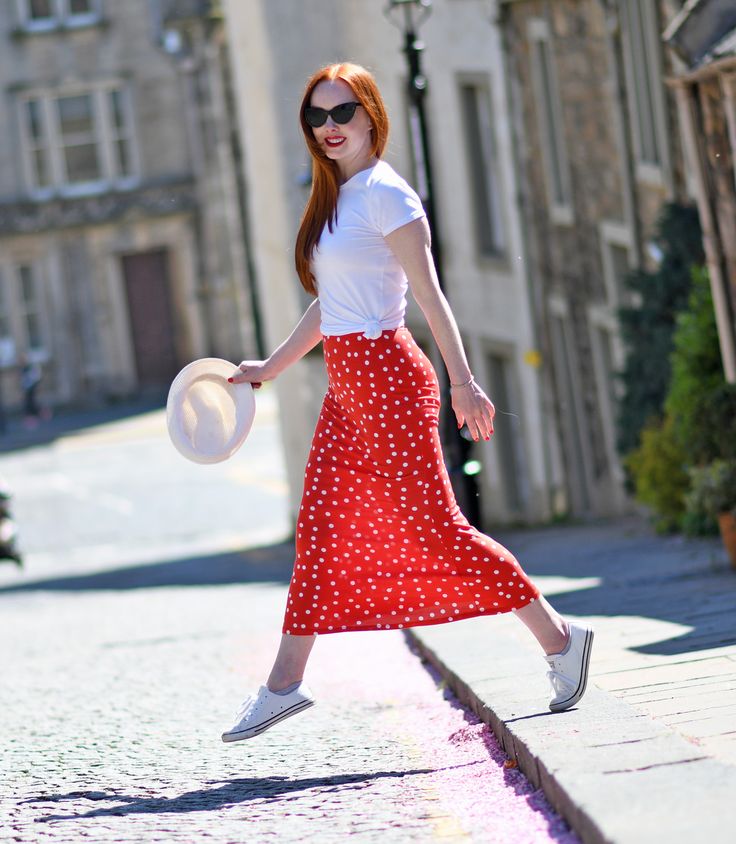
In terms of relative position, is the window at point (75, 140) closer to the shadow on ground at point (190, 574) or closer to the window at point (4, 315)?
the window at point (4, 315)

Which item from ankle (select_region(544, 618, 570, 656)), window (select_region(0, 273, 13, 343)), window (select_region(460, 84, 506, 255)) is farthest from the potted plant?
window (select_region(0, 273, 13, 343))

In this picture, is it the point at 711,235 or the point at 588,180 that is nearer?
the point at 711,235

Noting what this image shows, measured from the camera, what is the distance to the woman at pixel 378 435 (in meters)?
5.17

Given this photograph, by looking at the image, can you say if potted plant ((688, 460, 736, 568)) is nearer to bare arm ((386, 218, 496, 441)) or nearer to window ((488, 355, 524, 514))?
bare arm ((386, 218, 496, 441))

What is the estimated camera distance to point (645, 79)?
49.1 ft

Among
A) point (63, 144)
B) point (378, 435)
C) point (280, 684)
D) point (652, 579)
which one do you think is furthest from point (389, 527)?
point (63, 144)

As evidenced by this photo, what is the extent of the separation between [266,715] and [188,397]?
38.9 inches

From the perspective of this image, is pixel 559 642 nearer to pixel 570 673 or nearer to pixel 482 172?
pixel 570 673

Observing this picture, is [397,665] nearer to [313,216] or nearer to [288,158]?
[313,216]

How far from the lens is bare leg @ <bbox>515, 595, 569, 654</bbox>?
5.26 metres

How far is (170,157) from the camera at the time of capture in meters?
43.1

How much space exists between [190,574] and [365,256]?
13640 mm

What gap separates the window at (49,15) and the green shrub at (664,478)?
32.8 metres

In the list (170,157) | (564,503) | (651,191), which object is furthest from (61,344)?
(651,191)
